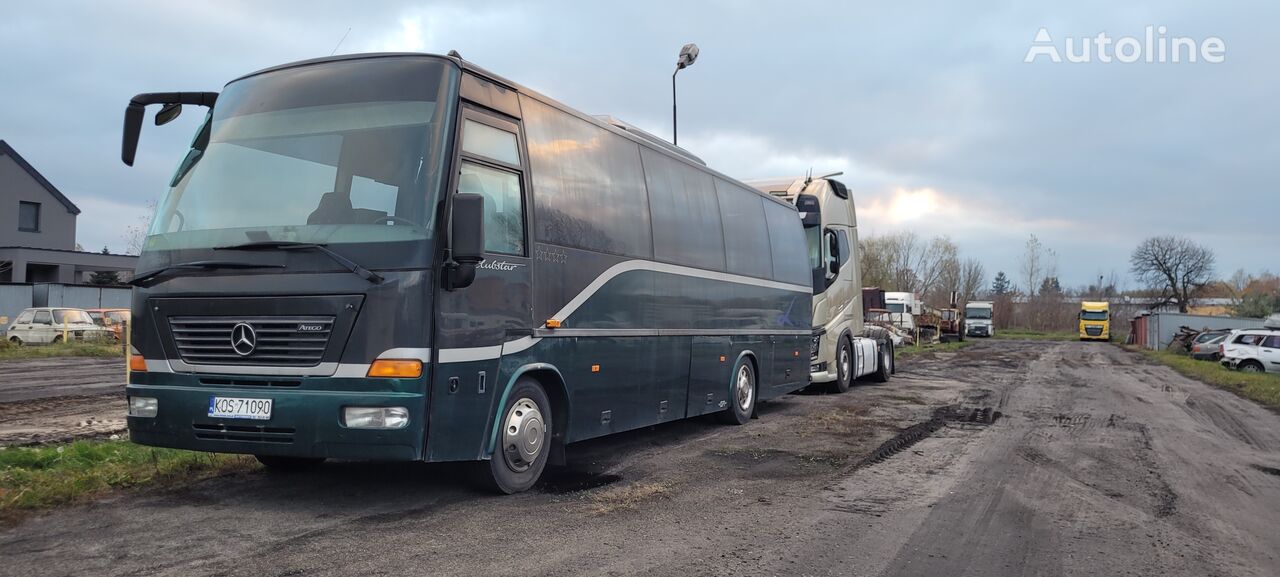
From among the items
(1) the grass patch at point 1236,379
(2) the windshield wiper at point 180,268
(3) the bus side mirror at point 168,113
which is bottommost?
(1) the grass patch at point 1236,379

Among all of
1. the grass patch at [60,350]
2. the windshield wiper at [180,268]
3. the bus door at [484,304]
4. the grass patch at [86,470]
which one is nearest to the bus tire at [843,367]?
the bus door at [484,304]

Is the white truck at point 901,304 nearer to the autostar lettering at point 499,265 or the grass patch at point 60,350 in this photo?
the grass patch at point 60,350

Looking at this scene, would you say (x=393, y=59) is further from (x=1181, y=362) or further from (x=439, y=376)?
(x=1181, y=362)

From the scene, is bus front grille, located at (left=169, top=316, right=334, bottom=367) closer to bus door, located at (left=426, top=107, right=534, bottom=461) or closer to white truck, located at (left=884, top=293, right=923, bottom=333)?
bus door, located at (left=426, top=107, right=534, bottom=461)

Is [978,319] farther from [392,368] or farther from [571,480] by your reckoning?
[392,368]

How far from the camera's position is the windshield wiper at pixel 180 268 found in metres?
5.88

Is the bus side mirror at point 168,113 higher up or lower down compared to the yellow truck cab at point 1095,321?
higher up

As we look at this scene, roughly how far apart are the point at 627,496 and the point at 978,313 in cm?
6691

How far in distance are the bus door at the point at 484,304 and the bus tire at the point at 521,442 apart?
0.95ft

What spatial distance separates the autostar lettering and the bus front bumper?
1.05m

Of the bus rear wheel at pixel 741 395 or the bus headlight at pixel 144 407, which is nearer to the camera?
the bus headlight at pixel 144 407

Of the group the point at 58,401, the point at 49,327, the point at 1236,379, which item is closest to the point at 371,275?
the point at 58,401

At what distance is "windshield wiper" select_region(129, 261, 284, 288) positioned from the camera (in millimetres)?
5875

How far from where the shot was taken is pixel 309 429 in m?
5.73
